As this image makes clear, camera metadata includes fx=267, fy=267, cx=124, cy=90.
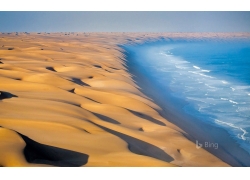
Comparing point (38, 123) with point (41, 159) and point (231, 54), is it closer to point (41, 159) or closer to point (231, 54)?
point (41, 159)

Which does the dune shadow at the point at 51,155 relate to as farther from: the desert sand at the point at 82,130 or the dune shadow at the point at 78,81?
the dune shadow at the point at 78,81

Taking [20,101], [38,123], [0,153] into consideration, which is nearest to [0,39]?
[20,101]

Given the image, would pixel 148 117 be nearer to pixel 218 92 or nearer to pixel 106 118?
pixel 106 118

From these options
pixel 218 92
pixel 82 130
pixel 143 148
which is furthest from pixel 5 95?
pixel 218 92

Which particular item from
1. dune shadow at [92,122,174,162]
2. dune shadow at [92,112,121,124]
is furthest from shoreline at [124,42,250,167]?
dune shadow at [92,112,121,124]

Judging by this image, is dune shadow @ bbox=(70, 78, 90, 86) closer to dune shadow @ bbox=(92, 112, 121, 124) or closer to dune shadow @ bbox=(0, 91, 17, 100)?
dune shadow @ bbox=(0, 91, 17, 100)
